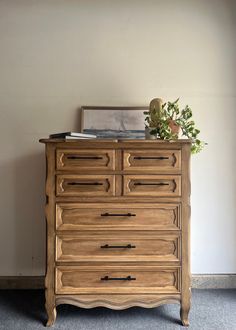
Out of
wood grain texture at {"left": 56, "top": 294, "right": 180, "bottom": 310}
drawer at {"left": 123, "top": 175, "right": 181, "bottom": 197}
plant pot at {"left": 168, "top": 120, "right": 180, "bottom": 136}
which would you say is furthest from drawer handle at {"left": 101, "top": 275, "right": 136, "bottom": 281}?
plant pot at {"left": 168, "top": 120, "right": 180, "bottom": 136}

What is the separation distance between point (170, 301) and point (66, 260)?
0.72 meters

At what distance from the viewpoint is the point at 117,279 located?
2.06 m

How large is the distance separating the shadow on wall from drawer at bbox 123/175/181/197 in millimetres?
903

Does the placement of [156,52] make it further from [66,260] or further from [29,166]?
[66,260]

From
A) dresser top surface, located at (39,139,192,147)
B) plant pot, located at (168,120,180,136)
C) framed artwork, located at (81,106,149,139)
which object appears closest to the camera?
dresser top surface, located at (39,139,192,147)

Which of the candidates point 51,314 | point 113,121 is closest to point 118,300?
point 51,314

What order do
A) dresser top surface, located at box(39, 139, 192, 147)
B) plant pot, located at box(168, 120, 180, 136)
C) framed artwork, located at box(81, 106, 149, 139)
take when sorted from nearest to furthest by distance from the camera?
dresser top surface, located at box(39, 139, 192, 147), plant pot, located at box(168, 120, 180, 136), framed artwork, located at box(81, 106, 149, 139)

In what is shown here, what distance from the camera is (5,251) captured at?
2.63m

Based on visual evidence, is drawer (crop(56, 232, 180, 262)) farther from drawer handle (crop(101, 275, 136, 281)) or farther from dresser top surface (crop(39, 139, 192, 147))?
dresser top surface (crop(39, 139, 192, 147))

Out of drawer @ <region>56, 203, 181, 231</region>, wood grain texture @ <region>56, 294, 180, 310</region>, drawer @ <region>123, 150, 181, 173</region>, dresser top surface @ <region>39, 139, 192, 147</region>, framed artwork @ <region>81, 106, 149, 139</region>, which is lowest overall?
wood grain texture @ <region>56, 294, 180, 310</region>

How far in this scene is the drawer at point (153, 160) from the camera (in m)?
2.05

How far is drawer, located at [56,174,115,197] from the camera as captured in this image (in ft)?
6.72

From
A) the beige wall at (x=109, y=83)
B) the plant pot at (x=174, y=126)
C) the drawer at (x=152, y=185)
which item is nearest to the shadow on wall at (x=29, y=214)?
the beige wall at (x=109, y=83)

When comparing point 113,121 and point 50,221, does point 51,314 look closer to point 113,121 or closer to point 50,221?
point 50,221
